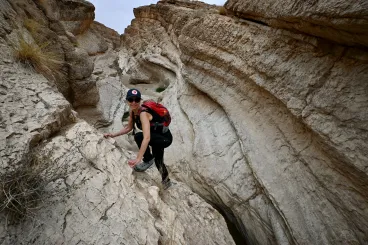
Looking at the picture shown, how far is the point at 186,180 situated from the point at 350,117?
4.39m

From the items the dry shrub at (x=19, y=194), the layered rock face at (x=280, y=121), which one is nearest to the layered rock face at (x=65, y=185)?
the dry shrub at (x=19, y=194)

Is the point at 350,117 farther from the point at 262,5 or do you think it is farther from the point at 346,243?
the point at 262,5

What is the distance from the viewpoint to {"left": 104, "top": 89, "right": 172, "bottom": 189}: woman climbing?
139 inches

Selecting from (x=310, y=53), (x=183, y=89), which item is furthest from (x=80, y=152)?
(x=183, y=89)

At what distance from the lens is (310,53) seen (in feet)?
13.0

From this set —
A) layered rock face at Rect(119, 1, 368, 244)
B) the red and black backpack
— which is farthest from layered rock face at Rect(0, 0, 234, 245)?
layered rock face at Rect(119, 1, 368, 244)

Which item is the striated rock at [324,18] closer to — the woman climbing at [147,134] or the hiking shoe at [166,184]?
the woman climbing at [147,134]

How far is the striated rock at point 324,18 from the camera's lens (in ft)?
8.88

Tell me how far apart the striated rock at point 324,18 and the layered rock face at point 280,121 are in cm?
2

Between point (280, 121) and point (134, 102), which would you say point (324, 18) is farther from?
point (134, 102)

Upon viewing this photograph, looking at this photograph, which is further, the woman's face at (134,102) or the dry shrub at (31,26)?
the dry shrub at (31,26)

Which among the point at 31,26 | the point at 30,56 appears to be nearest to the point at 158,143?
the point at 30,56

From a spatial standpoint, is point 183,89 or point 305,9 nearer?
point 305,9

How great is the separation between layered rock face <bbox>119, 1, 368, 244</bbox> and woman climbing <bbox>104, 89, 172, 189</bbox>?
196cm
